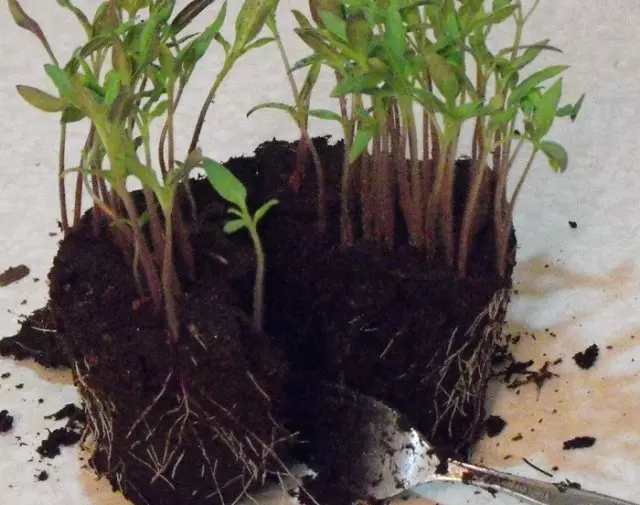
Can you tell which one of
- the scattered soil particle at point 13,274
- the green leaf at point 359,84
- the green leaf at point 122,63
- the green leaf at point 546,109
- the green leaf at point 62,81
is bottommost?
the scattered soil particle at point 13,274

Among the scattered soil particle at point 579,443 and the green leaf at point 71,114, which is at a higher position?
the green leaf at point 71,114

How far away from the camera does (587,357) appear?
87 cm

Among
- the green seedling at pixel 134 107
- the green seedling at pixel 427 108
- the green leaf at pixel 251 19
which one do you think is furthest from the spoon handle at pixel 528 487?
the green leaf at pixel 251 19

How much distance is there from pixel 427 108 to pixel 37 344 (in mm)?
495

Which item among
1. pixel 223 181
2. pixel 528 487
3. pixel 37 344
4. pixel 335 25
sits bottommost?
A: pixel 528 487

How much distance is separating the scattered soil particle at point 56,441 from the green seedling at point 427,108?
320 millimetres

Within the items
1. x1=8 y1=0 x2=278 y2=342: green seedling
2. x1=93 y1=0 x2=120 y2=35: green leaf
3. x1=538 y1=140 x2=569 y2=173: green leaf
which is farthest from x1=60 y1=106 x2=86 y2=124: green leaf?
x1=538 y1=140 x2=569 y2=173: green leaf

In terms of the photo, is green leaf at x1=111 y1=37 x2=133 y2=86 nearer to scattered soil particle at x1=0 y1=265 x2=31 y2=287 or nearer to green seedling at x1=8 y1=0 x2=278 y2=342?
green seedling at x1=8 y1=0 x2=278 y2=342

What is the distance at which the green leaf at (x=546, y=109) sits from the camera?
64 centimetres

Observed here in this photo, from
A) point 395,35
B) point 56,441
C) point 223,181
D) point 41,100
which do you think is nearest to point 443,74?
point 395,35

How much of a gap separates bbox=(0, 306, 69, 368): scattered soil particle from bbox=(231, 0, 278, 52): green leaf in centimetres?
37

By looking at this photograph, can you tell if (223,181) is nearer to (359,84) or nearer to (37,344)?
(359,84)

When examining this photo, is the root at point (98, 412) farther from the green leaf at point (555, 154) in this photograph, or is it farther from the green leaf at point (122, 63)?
the green leaf at point (555, 154)

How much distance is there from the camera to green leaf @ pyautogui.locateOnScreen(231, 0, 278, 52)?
2.23ft
